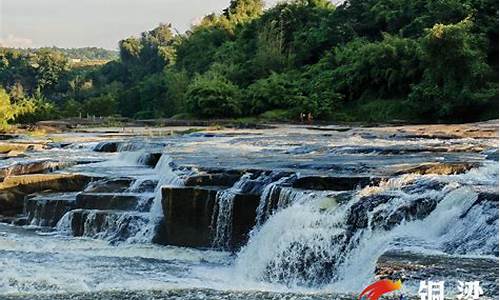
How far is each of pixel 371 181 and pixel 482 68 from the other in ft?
41.0

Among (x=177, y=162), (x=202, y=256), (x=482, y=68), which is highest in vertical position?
(x=482, y=68)

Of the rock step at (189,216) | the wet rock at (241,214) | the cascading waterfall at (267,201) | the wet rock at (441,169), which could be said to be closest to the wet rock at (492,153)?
the wet rock at (441,169)

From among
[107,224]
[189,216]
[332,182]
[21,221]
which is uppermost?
[332,182]

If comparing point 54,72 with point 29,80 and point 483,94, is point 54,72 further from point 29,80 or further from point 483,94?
point 483,94

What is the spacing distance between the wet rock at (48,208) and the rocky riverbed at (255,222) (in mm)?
25

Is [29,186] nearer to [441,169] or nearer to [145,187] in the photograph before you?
[145,187]

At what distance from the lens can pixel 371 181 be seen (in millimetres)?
8273

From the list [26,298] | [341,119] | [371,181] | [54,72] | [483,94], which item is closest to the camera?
[26,298]

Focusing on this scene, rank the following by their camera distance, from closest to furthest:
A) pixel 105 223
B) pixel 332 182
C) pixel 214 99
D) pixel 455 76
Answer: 1. pixel 332 182
2. pixel 105 223
3. pixel 455 76
4. pixel 214 99

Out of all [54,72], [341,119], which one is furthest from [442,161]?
[54,72]

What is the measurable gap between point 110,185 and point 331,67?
17369 mm

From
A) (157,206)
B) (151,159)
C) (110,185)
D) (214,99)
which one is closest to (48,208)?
(110,185)

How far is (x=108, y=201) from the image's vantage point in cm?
1025
